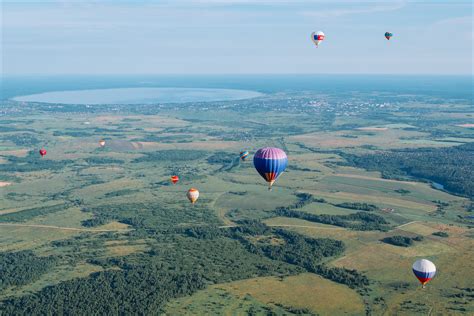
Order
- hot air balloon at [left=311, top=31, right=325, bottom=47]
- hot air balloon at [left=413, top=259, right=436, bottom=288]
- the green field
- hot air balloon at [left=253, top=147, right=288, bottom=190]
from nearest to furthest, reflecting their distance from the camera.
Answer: hot air balloon at [left=413, top=259, right=436, bottom=288], the green field, hot air balloon at [left=253, top=147, right=288, bottom=190], hot air balloon at [left=311, top=31, right=325, bottom=47]

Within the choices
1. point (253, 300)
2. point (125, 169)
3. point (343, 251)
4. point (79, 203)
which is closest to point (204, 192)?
point (79, 203)

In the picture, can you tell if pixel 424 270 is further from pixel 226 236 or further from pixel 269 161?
pixel 226 236

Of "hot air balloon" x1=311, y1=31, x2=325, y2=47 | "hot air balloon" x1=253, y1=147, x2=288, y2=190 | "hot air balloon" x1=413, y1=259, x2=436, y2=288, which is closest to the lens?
"hot air balloon" x1=413, y1=259, x2=436, y2=288

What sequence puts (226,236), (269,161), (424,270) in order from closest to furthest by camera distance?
(424,270) → (269,161) → (226,236)

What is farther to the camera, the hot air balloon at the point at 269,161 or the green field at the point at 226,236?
the hot air balloon at the point at 269,161

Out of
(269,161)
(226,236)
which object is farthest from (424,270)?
(226,236)

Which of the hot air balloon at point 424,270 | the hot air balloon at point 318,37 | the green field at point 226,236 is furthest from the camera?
the hot air balloon at point 318,37

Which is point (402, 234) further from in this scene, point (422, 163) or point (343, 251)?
point (422, 163)

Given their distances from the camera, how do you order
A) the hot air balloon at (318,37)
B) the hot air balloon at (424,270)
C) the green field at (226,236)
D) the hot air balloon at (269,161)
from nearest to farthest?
the hot air balloon at (424,270) < the green field at (226,236) < the hot air balloon at (269,161) < the hot air balloon at (318,37)

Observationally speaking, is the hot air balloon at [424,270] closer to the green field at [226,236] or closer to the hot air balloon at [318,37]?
the green field at [226,236]

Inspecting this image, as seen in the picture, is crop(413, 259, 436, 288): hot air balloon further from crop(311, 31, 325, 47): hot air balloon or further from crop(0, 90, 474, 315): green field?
crop(311, 31, 325, 47): hot air balloon

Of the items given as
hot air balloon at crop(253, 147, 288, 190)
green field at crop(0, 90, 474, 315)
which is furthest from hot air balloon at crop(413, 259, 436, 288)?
hot air balloon at crop(253, 147, 288, 190)

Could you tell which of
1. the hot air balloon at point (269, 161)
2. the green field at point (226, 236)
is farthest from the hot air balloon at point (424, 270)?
the hot air balloon at point (269, 161)
